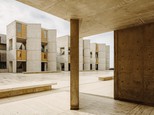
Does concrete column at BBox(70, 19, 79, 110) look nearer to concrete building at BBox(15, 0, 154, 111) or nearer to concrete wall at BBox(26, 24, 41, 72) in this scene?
concrete building at BBox(15, 0, 154, 111)

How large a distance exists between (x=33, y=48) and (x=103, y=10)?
1993 cm

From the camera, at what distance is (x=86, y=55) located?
113 feet

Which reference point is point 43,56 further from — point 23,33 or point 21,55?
point 23,33

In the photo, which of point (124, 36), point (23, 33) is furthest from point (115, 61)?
point (23, 33)

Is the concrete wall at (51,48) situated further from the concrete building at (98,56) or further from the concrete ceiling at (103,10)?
the concrete ceiling at (103,10)

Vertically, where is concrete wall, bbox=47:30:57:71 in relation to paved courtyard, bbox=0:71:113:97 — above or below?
above

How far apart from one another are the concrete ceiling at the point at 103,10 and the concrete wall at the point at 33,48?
61.5 ft

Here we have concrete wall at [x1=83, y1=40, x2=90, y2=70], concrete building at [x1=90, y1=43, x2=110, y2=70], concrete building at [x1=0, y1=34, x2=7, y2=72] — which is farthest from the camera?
concrete building at [x1=90, y1=43, x2=110, y2=70]

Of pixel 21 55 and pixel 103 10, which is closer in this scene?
pixel 103 10

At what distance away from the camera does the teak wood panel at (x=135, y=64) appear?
184 inches

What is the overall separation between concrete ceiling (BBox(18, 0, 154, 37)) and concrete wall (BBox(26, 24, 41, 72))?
18.7 m

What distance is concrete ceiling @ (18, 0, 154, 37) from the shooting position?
318 cm

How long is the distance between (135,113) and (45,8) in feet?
13.1

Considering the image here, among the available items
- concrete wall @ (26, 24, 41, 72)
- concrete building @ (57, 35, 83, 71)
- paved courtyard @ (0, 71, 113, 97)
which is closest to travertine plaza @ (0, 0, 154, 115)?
paved courtyard @ (0, 71, 113, 97)
